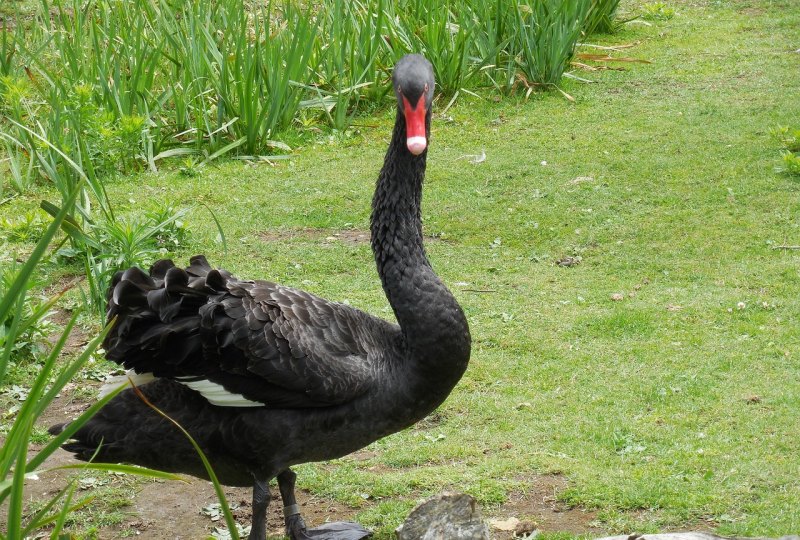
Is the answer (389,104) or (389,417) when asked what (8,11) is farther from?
(389,417)

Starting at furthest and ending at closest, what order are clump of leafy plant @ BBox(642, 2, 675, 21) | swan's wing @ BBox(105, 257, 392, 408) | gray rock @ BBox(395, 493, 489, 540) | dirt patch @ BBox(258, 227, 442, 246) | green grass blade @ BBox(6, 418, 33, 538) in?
clump of leafy plant @ BBox(642, 2, 675, 21)
dirt patch @ BBox(258, 227, 442, 246)
swan's wing @ BBox(105, 257, 392, 408)
gray rock @ BBox(395, 493, 489, 540)
green grass blade @ BBox(6, 418, 33, 538)

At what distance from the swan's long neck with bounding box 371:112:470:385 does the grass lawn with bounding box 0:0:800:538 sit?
0.69 metres

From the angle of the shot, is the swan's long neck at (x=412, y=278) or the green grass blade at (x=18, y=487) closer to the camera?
the green grass blade at (x=18, y=487)

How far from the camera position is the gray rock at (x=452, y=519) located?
310cm

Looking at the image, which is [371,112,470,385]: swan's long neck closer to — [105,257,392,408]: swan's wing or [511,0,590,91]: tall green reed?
[105,257,392,408]: swan's wing

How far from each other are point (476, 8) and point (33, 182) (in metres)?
3.81

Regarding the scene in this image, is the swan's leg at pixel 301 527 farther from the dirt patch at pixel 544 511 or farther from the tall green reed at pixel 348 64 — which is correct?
the tall green reed at pixel 348 64

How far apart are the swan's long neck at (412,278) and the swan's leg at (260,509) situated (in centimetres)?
64

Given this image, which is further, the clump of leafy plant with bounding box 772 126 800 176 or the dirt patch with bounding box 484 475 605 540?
the clump of leafy plant with bounding box 772 126 800 176

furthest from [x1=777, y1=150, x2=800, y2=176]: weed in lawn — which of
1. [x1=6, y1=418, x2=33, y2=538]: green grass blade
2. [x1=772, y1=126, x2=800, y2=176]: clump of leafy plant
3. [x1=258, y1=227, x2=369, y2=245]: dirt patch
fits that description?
[x1=6, y1=418, x2=33, y2=538]: green grass blade

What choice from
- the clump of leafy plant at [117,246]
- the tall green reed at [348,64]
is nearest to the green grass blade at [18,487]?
the clump of leafy plant at [117,246]

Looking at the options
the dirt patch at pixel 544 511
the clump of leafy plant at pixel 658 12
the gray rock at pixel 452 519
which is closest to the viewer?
the gray rock at pixel 452 519

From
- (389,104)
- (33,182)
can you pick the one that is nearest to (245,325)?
(33,182)

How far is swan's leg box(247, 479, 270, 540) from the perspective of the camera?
3359 millimetres
